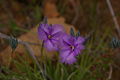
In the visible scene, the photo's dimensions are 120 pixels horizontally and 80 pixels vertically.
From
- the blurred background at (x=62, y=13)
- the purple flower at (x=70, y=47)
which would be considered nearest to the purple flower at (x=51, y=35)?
the purple flower at (x=70, y=47)

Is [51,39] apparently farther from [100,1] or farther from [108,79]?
[100,1]

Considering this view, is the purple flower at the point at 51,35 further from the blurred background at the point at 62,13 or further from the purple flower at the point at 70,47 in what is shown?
the blurred background at the point at 62,13

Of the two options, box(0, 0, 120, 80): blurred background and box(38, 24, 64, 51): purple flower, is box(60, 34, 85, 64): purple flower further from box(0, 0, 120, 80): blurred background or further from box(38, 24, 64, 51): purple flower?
box(0, 0, 120, 80): blurred background

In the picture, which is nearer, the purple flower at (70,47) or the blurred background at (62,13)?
the purple flower at (70,47)

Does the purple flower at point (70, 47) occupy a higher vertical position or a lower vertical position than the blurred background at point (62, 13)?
lower

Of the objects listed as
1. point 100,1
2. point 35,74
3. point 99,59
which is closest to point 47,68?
point 35,74

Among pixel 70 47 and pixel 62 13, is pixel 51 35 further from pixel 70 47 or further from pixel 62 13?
pixel 62 13

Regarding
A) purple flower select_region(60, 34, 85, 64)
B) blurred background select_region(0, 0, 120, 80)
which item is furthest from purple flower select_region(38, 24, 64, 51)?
blurred background select_region(0, 0, 120, 80)
